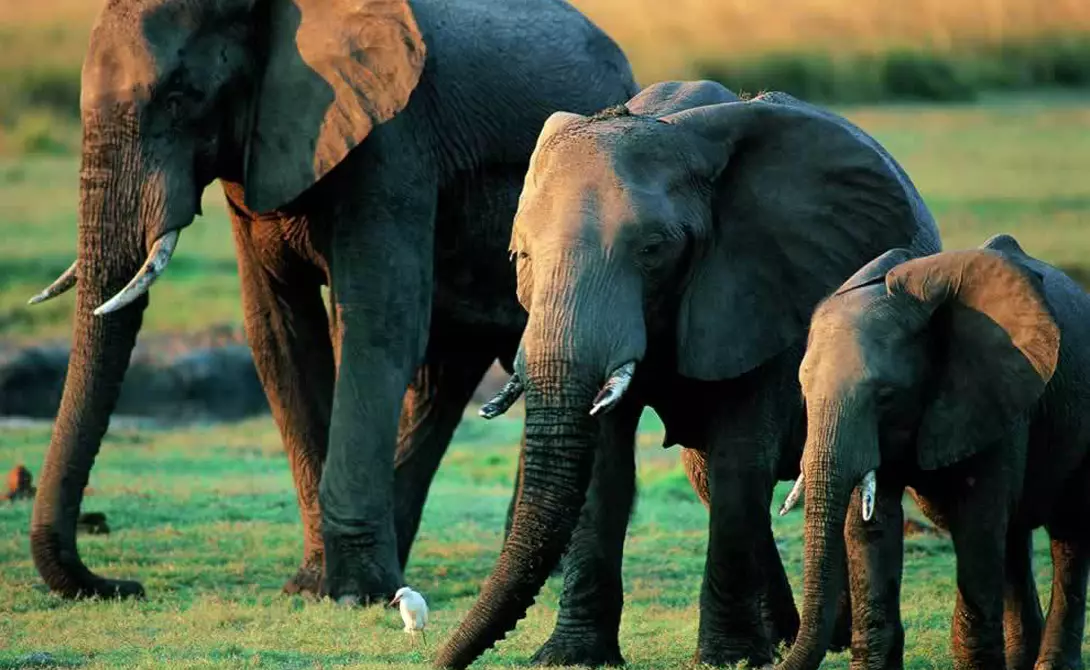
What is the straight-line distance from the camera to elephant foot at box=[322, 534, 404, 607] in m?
11.4

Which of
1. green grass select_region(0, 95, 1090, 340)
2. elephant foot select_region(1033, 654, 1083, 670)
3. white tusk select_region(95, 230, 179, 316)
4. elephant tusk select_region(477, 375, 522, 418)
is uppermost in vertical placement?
green grass select_region(0, 95, 1090, 340)

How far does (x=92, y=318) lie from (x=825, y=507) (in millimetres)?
4018

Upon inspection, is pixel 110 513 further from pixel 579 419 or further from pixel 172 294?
pixel 172 294

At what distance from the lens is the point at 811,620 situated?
8.50 m

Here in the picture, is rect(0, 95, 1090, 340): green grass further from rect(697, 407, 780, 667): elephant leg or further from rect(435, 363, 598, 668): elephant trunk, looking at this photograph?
rect(435, 363, 598, 668): elephant trunk

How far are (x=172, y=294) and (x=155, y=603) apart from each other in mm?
12481

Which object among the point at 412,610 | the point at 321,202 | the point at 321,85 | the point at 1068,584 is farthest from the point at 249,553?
the point at 1068,584

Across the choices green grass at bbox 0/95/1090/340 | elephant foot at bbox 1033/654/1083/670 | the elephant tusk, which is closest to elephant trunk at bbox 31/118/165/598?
the elephant tusk

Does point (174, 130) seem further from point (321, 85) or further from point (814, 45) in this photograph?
point (814, 45)

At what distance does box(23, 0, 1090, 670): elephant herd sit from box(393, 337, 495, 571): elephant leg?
67 mm

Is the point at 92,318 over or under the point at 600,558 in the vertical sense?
over

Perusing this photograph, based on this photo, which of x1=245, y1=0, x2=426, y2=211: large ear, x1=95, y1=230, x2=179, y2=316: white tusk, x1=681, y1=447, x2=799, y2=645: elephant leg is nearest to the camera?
x1=681, y1=447, x2=799, y2=645: elephant leg

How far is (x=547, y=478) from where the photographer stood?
28.3ft

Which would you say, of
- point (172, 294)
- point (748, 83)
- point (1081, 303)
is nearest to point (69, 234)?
point (172, 294)
